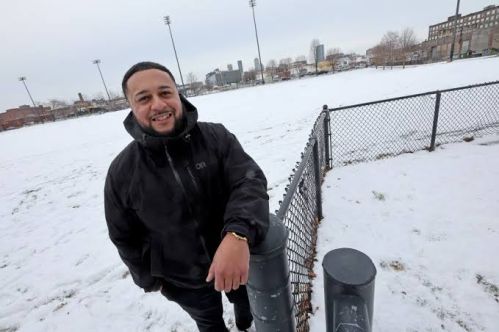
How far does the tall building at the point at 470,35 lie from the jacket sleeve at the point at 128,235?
174ft

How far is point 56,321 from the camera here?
3262 mm

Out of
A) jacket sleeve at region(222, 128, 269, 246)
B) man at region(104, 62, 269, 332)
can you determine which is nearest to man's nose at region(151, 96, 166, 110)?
man at region(104, 62, 269, 332)

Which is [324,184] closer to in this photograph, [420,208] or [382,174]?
[382,174]

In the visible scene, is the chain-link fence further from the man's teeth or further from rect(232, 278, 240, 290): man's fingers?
the man's teeth

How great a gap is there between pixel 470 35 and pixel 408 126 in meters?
76.7

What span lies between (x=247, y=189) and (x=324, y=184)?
4.19 metres

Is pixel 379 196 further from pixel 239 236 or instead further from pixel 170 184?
pixel 239 236

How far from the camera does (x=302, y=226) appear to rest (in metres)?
3.15

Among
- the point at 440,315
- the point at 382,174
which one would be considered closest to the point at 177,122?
the point at 440,315

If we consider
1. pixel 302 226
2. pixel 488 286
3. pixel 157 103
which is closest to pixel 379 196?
pixel 488 286

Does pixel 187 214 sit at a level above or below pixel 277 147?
above

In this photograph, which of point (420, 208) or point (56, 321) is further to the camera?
point (420, 208)

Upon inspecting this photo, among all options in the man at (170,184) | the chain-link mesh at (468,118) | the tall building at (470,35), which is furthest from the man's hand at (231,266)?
the tall building at (470,35)

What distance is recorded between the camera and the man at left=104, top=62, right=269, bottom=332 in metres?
1.50
